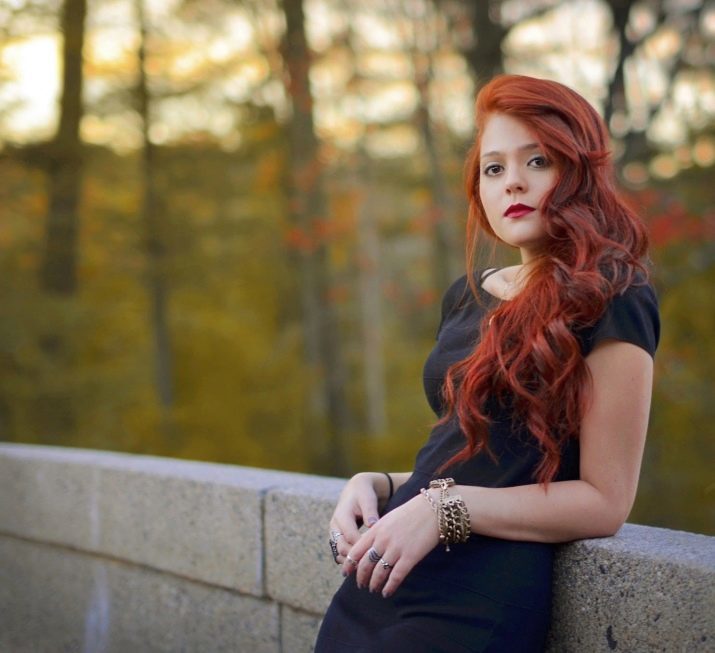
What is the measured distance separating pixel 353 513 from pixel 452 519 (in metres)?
0.39

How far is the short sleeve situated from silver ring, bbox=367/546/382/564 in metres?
0.60

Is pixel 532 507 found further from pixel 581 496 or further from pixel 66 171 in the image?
pixel 66 171

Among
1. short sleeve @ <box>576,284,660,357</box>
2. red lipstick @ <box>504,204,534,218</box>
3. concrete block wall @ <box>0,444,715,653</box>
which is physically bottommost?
concrete block wall @ <box>0,444,715,653</box>

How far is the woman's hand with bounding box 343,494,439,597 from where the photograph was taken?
1864mm

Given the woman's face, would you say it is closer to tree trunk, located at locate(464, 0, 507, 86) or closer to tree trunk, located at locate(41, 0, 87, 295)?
tree trunk, located at locate(464, 0, 507, 86)

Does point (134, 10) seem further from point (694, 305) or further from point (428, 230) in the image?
point (694, 305)

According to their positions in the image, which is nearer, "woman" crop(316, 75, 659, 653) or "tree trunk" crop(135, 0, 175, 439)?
"woman" crop(316, 75, 659, 653)

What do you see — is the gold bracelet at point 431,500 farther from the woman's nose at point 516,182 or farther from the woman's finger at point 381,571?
the woman's nose at point 516,182

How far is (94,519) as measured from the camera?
408 cm

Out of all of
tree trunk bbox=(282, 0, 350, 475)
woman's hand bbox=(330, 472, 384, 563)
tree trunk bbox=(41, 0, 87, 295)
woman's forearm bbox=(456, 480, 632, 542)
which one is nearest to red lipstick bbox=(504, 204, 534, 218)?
woman's forearm bbox=(456, 480, 632, 542)

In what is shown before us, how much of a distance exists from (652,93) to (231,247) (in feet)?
28.5

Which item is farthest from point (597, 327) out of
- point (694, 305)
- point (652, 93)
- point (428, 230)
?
point (428, 230)

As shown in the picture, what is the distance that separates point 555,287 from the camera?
1.87 meters

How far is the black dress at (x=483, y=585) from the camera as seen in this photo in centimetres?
184
